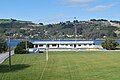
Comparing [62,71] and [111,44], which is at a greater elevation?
[111,44]

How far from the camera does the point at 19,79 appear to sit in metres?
28.3

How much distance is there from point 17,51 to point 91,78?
4847 cm

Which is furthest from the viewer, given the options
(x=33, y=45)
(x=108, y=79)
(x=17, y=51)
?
(x=33, y=45)

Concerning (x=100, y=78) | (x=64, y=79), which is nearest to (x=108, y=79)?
(x=100, y=78)

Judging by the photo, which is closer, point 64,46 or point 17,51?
point 17,51

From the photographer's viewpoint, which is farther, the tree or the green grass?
the tree

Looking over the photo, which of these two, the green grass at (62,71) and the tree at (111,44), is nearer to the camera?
the green grass at (62,71)

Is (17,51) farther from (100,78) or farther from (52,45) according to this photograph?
(100,78)

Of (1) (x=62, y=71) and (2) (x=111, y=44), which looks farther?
(2) (x=111, y=44)

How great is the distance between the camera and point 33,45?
105625 mm

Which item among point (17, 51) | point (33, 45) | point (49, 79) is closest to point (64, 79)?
point (49, 79)

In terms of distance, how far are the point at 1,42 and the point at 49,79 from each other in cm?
2277

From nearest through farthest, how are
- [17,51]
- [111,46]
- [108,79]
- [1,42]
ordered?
[108,79] < [1,42] < [17,51] < [111,46]

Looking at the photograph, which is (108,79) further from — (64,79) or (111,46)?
(111,46)
